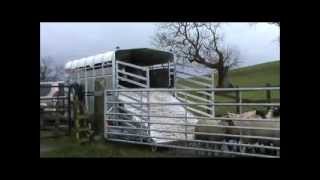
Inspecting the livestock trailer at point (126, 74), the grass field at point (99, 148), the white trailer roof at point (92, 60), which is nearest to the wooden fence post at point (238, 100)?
the grass field at point (99, 148)

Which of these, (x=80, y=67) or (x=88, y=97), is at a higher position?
(x=80, y=67)

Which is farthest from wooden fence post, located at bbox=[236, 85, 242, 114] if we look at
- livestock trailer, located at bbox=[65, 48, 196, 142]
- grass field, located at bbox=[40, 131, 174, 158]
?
livestock trailer, located at bbox=[65, 48, 196, 142]

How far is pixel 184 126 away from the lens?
6.07m

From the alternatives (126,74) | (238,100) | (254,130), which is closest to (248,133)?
→ (254,130)

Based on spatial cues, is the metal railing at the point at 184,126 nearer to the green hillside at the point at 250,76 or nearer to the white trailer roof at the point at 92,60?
the green hillside at the point at 250,76

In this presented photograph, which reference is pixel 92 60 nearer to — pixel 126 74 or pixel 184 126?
pixel 126 74

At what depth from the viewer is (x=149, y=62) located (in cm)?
766

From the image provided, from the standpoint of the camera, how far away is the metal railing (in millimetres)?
5071
